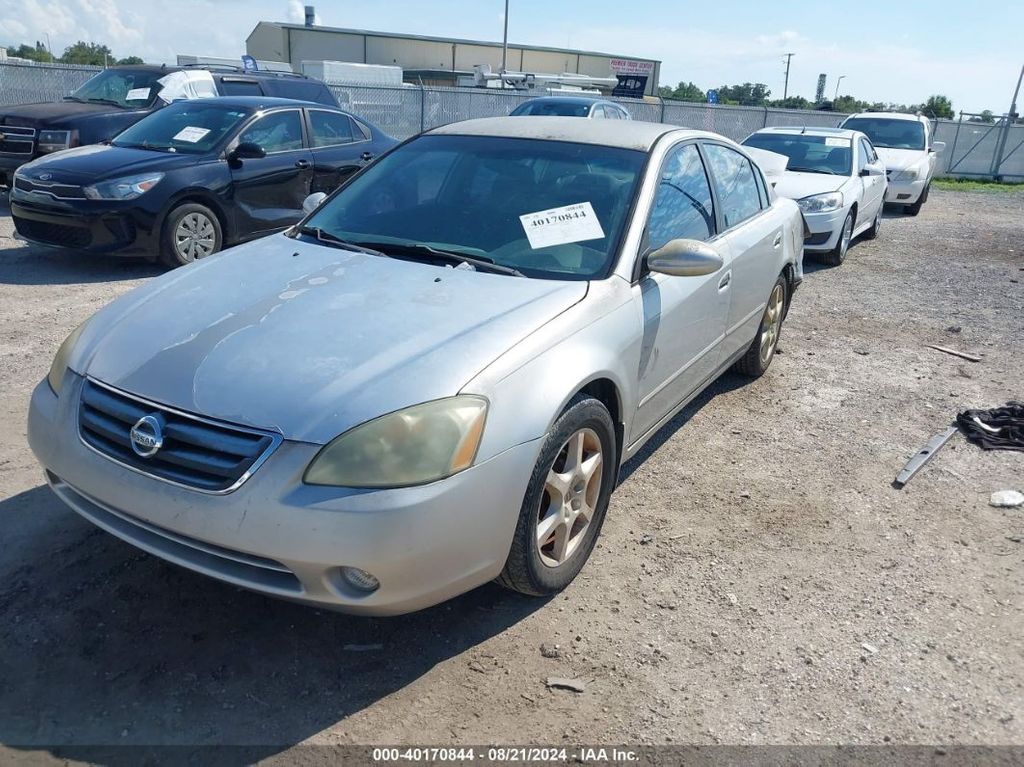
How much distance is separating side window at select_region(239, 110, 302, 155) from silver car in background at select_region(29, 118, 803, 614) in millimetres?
4731

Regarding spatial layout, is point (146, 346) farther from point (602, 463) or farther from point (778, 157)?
point (778, 157)

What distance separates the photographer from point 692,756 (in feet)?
8.02

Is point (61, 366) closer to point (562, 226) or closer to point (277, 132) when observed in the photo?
point (562, 226)

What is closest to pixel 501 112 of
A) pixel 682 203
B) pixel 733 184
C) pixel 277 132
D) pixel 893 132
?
pixel 893 132

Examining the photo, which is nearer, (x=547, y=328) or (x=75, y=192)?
(x=547, y=328)

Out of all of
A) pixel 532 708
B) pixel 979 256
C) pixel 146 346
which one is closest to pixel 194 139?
pixel 146 346

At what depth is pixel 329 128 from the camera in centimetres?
908

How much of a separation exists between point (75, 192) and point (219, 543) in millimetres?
6044

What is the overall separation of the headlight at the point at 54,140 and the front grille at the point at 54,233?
281cm

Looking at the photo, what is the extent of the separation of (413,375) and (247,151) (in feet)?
20.2

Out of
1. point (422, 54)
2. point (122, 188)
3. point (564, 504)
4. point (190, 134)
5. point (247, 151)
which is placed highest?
point (422, 54)

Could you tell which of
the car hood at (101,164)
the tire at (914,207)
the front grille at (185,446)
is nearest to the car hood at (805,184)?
the tire at (914,207)

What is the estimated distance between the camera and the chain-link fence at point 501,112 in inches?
592

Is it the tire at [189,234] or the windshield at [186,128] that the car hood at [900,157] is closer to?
the windshield at [186,128]
